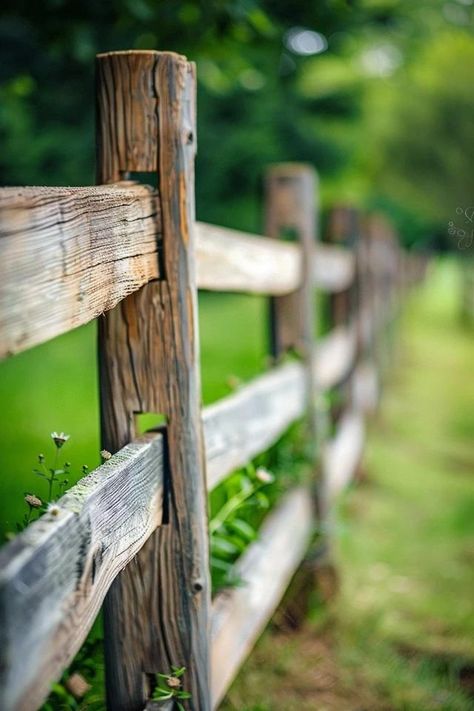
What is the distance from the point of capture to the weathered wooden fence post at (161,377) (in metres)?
1.77

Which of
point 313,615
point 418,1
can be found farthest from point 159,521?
point 418,1

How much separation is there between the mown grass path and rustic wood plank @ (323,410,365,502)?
203mm

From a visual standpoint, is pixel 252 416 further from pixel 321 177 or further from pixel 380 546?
pixel 321 177

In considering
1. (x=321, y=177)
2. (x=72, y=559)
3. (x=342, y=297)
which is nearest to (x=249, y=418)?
(x=72, y=559)

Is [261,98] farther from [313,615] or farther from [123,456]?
[123,456]

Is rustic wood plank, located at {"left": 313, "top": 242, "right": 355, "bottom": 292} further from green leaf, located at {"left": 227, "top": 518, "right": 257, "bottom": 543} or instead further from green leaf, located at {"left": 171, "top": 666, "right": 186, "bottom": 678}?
green leaf, located at {"left": 171, "top": 666, "right": 186, "bottom": 678}

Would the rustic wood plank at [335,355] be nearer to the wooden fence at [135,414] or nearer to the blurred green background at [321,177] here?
the blurred green background at [321,177]

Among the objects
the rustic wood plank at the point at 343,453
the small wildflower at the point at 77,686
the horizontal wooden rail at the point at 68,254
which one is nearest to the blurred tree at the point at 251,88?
the rustic wood plank at the point at 343,453

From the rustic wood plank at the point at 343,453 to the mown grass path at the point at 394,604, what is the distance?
0.20m

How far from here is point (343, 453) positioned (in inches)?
183

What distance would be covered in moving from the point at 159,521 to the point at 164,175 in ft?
2.46

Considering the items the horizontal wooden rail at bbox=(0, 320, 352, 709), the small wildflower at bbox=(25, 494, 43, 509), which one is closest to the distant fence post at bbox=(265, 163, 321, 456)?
the horizontal wooden rail at bbox=(0, 320, 352, 709)

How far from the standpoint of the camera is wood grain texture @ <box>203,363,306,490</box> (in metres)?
2.17

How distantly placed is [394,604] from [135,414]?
91.5 inches
